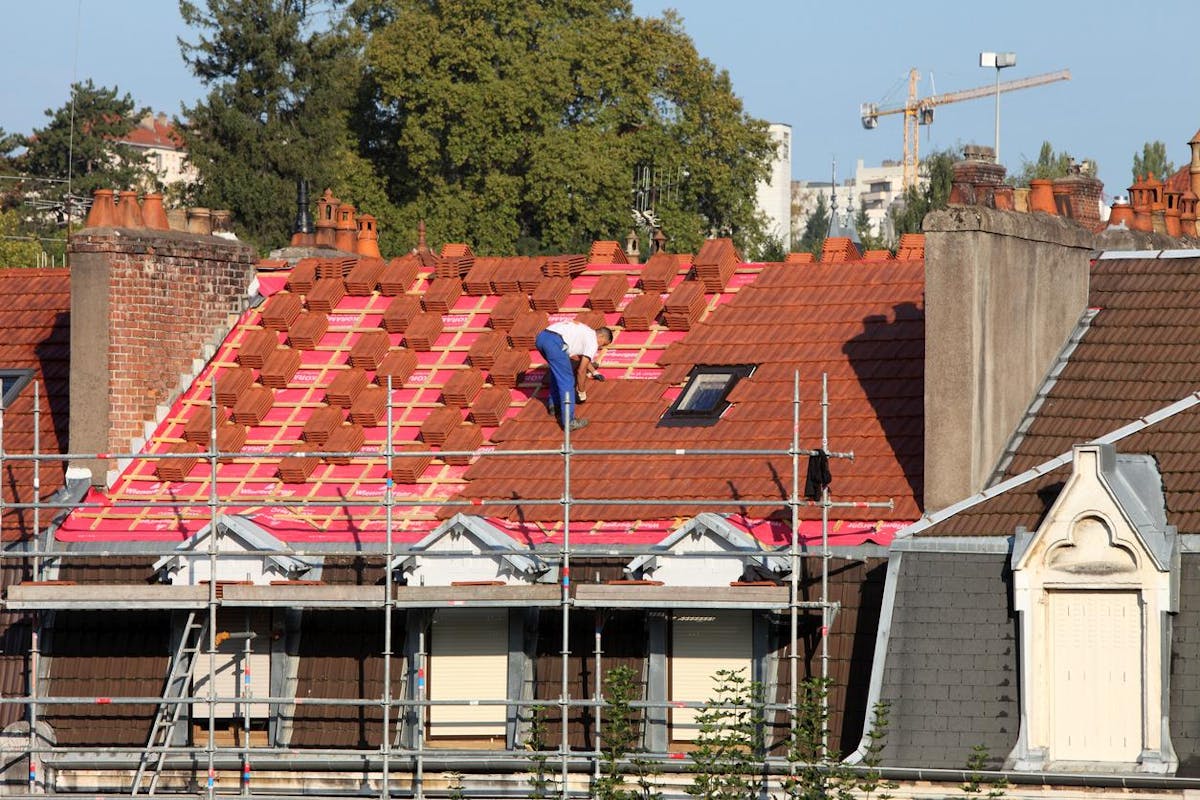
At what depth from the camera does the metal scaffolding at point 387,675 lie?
70.5 feet

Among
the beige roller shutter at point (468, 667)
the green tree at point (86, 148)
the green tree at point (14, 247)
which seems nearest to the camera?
the beige roller shutter at point (468, 667)

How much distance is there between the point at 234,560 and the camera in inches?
912

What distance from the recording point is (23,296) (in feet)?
95.7

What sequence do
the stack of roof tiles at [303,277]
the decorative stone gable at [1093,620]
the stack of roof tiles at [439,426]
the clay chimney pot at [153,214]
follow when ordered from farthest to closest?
the stack of roof tiles at [303,277] < the clay chimney pot at [153,214] < the stack of roof tiles at [439,426] < the decorative stone gable at [1093,620]

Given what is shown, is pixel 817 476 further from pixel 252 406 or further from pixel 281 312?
pixel 281 312

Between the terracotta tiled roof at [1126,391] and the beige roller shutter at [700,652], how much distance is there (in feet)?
6.92

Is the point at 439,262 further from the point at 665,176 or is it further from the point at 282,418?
the point at 665,176

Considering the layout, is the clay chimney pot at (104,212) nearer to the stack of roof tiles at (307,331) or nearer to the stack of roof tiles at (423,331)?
the stack of roof tiles at (307,331)

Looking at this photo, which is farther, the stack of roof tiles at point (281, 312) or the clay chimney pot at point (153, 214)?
the stack of roof tiles at point (281, 312)

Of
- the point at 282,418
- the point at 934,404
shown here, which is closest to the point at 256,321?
the point at 282,418

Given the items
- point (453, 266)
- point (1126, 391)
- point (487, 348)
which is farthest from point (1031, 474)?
point (453, 266)

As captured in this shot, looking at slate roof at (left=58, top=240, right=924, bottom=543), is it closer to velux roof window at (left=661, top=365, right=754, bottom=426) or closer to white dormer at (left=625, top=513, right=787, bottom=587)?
velux roof window at (left=661, top=365, right=754, bottom=426)

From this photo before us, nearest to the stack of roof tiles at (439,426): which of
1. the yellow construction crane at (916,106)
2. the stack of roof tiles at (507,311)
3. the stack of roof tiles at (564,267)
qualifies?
the stack of roof tiles at (507,311)

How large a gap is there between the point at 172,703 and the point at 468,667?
2.87 meters
